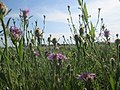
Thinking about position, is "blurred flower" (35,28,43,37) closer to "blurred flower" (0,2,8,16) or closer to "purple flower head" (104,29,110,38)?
"blurred flower" (0,2,8,16)

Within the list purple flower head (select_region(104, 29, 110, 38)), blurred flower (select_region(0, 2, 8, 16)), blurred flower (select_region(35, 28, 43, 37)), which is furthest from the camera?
purple flower head (select_region(104, 29, 110, 38))

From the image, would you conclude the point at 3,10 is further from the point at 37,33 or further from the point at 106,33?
the point at 106,33

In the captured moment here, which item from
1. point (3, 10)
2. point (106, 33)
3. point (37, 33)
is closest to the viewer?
point (3, 10)

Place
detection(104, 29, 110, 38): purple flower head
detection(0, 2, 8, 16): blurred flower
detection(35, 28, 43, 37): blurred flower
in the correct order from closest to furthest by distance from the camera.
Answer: detection(0, 2, 8, 16): blurred flower, detection(35, 28, 43, 37): blurred flower, detection(104, 29, 110, 38): purple flower head

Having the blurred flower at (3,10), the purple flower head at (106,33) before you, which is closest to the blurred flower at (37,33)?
the blurred flower at (3,10)

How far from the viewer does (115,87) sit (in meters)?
1.41

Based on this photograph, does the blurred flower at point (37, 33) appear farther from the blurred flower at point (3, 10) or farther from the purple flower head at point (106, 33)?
the purple flower head at point (106, 33)

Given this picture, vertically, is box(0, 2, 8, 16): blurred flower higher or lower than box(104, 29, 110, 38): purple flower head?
higher

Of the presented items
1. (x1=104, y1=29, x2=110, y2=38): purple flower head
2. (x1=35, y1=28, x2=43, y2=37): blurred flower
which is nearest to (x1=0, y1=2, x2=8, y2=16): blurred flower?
(x1=35, y1=28, x2=43, y2=37): blurred flower

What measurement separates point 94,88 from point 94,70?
814mm

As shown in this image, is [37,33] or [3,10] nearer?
[3,10]

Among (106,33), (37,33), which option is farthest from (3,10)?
(106,33)

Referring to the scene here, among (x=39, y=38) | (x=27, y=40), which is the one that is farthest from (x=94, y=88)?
(x=39, y=38)

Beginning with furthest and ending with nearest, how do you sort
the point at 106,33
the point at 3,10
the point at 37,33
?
the point at 106,33, the point at 37,33, the point at 3,10
